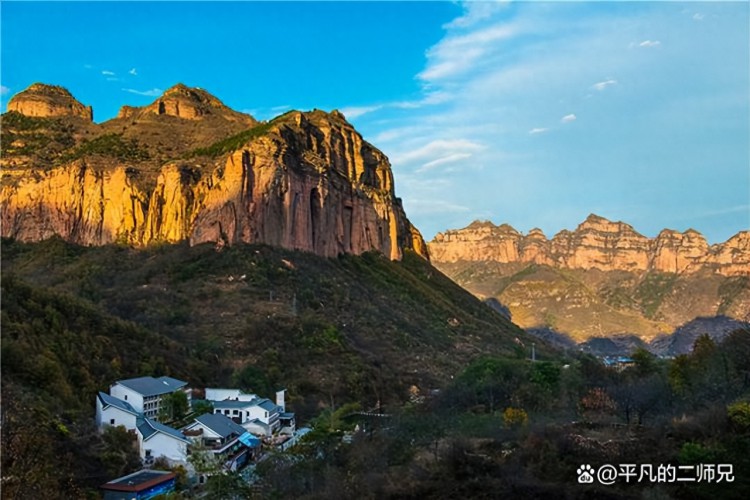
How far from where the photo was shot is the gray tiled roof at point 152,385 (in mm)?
38344

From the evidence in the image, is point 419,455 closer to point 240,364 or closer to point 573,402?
point 573,402

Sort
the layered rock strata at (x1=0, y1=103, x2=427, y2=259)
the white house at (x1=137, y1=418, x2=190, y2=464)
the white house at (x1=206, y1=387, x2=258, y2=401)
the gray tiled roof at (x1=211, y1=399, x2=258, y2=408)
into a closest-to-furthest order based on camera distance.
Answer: the white house at (x1=137, y1=418, x2=190, y2=464) < the gray tiled roof at (x1=211, y1=399, x2=258, y2=408) < the white house at (x1=206, y1=387, x2=258, y2=401) < the layered rock strata at (x1=0, y1=103, x2=427, y2=259)

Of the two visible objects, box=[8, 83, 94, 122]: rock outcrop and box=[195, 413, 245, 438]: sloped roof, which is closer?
box=[195, 413, 245, 438]: sloped roof

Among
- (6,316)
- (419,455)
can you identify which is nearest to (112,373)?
(6,316)

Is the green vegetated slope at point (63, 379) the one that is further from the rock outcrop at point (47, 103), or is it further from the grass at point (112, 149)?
the rock outcrop at point (47, 103)

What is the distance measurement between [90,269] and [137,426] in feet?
149

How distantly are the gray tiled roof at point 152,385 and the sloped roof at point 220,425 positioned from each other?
3908mm

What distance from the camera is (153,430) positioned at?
109 ft

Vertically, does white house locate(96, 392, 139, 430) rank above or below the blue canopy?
above

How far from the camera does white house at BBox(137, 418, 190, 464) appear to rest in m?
32.3

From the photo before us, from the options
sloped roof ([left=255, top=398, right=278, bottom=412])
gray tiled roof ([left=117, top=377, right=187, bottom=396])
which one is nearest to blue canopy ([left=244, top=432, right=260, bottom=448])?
sloped roof ([left=255, top=398, right=278, bottom=412])

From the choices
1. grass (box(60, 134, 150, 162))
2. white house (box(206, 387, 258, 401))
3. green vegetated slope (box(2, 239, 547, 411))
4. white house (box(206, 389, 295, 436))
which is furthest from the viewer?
grass (box(60, 134, 150, 162))

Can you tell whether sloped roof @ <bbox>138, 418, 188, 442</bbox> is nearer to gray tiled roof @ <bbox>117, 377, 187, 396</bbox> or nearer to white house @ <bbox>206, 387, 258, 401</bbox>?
gray tiled roof @ <bbox>117, 377, 187, 396</bbox>

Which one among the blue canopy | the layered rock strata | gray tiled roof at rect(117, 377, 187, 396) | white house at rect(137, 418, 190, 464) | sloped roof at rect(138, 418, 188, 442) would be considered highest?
the layered rock strata
